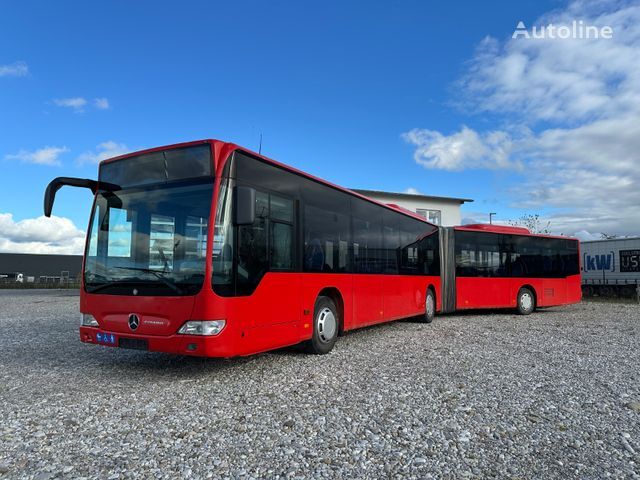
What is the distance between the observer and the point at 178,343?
570 centimetres

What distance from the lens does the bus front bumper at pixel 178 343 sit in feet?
18.3

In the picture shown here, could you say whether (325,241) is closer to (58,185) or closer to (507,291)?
(58,185)

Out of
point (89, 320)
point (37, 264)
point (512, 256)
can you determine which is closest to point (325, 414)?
point (89, 320)

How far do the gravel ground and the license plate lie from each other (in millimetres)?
519

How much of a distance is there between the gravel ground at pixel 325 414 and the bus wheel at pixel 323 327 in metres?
0.22

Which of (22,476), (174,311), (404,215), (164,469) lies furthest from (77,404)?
(404,215)

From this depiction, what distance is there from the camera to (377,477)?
3375mm

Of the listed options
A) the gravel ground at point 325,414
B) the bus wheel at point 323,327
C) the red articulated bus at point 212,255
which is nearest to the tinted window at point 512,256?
the gravel ground at point 325,414

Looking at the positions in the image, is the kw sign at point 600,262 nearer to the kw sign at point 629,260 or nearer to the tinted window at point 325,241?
the kw sign at point 629,260

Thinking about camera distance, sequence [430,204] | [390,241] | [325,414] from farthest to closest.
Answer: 1. [430,204]
2. [390,241]
3. [325,414]

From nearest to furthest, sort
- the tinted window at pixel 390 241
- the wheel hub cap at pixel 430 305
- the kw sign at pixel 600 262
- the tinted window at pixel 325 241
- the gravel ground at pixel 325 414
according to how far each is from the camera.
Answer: the gravel ground at pixel 325 414
the tinted window at pixel 325 241
the tinted window at pixel 390 241
the wheel hub cap at pixel 430 305
the kw sign at pixel 600 262

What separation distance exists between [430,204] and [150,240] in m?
32.6

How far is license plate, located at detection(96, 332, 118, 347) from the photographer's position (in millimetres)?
6184

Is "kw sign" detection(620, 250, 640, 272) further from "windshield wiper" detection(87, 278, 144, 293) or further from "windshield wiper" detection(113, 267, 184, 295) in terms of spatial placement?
"windshield wiper" detection(87, 278, 144, 293)
